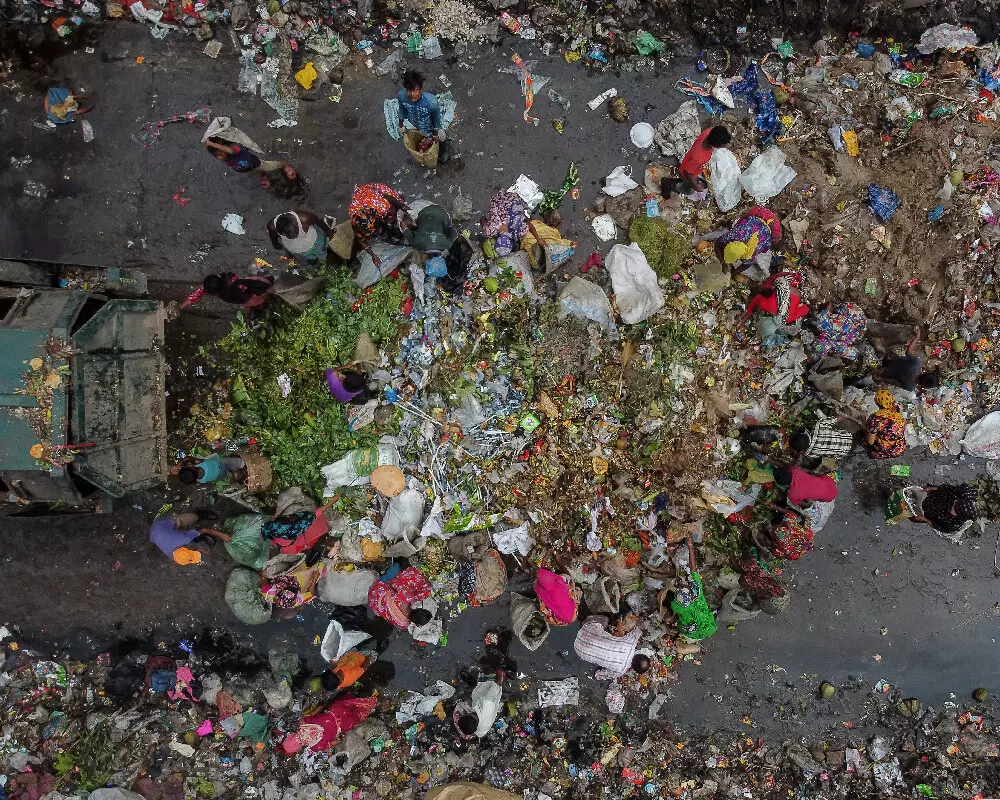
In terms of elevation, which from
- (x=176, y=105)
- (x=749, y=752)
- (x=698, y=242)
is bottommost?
(x=749, y=752)

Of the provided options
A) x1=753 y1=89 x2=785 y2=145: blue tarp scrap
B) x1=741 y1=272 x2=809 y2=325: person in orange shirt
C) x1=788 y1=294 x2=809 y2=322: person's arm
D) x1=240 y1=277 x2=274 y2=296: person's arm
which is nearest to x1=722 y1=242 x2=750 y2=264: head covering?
x1=741 y1=272 x2=809 y2=325: person in orange shirt

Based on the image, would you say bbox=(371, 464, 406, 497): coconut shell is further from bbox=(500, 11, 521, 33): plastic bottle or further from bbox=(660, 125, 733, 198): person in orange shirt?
bbox=(500, 11, 521, 33): plastic bottle

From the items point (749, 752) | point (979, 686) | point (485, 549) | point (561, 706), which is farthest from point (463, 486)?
point (979, 686)

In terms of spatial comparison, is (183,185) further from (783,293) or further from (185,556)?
(783,293)

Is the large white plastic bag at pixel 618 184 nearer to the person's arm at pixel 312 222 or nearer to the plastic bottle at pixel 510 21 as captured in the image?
the plastic bottle at pixel 510 21

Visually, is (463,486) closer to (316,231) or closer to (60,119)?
(316,231)

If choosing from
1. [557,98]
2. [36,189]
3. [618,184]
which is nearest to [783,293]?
[618,184]
